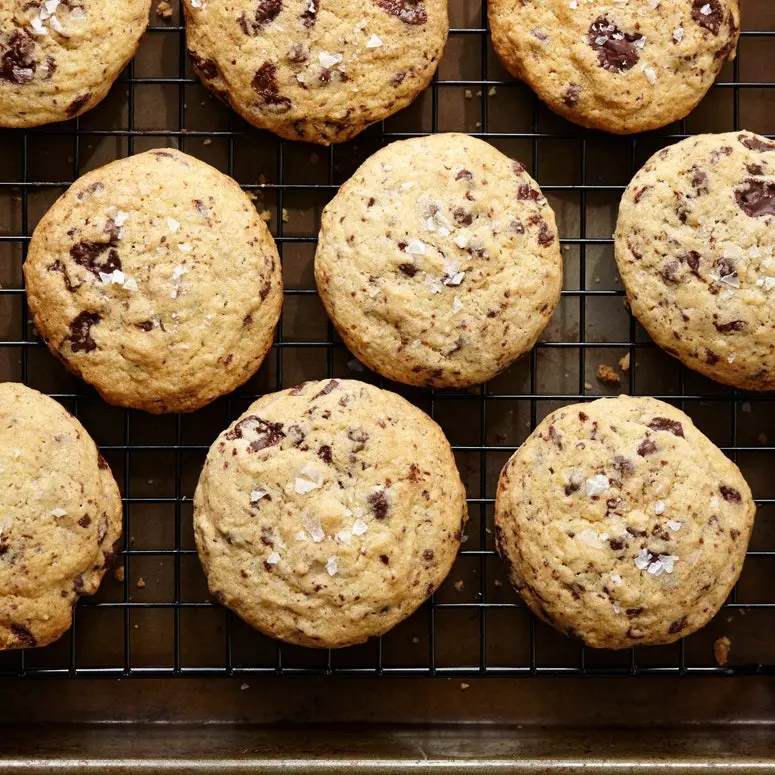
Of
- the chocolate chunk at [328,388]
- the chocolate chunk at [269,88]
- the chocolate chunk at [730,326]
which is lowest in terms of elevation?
Answer: the chocolate chunk at [328,388]

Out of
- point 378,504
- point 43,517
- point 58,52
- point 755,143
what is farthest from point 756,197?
point 43,517

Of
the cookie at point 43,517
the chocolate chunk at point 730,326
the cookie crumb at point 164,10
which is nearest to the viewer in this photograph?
the cookie at point 43,517

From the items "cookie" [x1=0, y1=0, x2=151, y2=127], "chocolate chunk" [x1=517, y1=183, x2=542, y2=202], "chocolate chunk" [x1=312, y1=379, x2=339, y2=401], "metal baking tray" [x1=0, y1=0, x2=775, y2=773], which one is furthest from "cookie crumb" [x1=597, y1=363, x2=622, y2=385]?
"cookie" [x1=0, y1=0, x2=151, y2=127]

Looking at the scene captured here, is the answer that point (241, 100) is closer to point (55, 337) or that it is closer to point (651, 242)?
point (55, 337)

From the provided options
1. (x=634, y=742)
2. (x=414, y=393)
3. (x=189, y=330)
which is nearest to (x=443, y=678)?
(x=634, y=742)

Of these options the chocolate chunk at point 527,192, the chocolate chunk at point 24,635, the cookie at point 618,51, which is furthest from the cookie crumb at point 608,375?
the chocolate chunk at point 24,635

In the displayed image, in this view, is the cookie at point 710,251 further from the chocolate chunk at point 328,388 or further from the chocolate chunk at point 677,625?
the chocolate chunk at point 328,388

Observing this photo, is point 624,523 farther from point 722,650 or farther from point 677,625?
point 722,650
